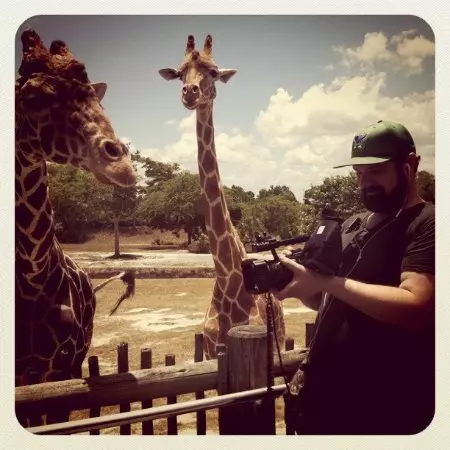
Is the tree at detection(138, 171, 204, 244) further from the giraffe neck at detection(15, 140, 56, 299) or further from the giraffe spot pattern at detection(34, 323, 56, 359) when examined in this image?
the giraffe spot pattern at detection(34, 323, 56, 359)

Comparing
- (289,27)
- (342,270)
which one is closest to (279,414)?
(342,270)

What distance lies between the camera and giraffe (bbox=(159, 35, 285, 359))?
2.18 meters

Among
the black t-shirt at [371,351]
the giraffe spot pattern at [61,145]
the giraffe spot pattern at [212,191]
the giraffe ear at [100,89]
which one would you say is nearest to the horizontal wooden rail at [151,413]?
the black t-shirt at [371,351]

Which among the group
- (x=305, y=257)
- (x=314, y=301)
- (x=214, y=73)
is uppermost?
(x=214, y=73)

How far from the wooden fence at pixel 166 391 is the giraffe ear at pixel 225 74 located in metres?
1.09

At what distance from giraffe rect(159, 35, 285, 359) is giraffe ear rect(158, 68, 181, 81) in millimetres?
25

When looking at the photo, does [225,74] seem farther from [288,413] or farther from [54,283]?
[288,413]

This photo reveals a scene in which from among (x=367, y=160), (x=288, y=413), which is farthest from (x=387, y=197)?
(x=288, y=413)

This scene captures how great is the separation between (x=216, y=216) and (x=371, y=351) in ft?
4.10

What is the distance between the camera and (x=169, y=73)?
6.86 ft

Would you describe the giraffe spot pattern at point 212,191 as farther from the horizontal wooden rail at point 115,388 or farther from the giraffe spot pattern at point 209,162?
the horizontal wooden rail at point 115,388

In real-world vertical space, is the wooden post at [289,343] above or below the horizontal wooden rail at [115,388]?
above

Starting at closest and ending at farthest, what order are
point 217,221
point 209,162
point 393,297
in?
point 393,297 → point 209,162 → point 217,221

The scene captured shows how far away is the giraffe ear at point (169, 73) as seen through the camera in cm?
207
